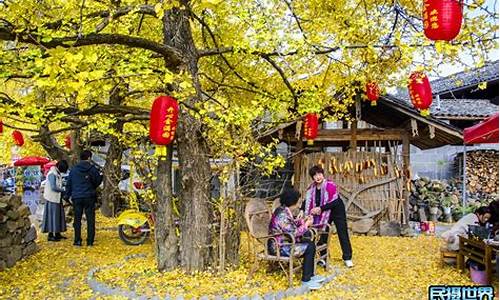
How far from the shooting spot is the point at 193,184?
6.68m

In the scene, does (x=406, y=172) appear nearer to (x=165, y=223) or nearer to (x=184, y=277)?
(x=165, y=223)

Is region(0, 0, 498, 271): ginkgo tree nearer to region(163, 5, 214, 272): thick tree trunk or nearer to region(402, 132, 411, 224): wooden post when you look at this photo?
region(163, 5, 214, 272): thick tree trunk

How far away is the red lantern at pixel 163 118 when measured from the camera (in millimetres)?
5625

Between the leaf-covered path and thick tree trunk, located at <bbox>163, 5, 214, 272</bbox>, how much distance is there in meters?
0.29

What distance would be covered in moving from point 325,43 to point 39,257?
6.05 metres

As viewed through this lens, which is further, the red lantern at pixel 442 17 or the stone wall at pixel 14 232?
the stone wall at pixel 14 232

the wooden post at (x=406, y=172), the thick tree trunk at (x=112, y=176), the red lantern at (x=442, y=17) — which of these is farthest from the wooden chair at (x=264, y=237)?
the thick tree trunk at (x=112, y=176)

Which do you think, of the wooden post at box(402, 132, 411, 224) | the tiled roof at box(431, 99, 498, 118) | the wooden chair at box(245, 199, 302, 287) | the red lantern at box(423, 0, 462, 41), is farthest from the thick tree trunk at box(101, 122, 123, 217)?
the tiled roof at box(431, 99, 498, 118)

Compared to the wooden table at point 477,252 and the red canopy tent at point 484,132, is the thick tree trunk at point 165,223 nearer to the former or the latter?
the wooden table at point 477,252

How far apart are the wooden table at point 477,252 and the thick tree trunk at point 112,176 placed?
750 centimetres

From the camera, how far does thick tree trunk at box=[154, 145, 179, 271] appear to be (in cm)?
677

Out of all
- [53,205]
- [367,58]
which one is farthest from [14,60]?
[367,58]

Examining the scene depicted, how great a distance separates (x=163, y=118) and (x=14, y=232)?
13.0 feet

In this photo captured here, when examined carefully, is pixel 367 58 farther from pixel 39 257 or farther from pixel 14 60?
pixel 39 257
